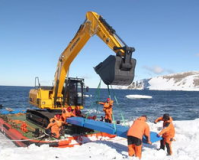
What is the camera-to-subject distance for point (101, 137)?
10.4m

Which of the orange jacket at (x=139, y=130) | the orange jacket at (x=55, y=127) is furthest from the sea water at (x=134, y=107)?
the orange jacket at (x=55, y=127)

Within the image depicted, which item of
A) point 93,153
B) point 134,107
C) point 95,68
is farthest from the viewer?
point 134,107

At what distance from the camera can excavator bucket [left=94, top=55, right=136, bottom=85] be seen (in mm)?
7082

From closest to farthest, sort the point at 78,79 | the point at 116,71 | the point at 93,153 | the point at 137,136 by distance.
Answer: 1. the point at 137,136
2. the point at 116,71
3. the point at 93,153
4. the point at 78,79

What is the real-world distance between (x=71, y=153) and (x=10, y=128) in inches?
200

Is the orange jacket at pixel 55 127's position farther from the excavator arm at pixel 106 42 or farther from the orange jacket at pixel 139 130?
the orange jacket at pixel 139 130

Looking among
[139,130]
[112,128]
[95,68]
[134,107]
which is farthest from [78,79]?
[134,107]

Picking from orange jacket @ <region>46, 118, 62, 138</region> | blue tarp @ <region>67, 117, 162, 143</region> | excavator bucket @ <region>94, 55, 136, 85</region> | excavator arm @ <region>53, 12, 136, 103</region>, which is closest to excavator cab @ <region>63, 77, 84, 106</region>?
excavator arm @ <region>53, 12, 136, 103</region>

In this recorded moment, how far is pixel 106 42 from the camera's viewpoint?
8.59m

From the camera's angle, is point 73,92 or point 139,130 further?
point 73,92

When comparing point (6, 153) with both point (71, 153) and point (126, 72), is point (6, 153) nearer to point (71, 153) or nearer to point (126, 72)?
point (71, 153)

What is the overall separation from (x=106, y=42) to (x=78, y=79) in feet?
13.9

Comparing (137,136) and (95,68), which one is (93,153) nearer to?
(137,136)

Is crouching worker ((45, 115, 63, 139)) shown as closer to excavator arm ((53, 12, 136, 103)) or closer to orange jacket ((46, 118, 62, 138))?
orange jacket ((46, 118, 62, 138))
